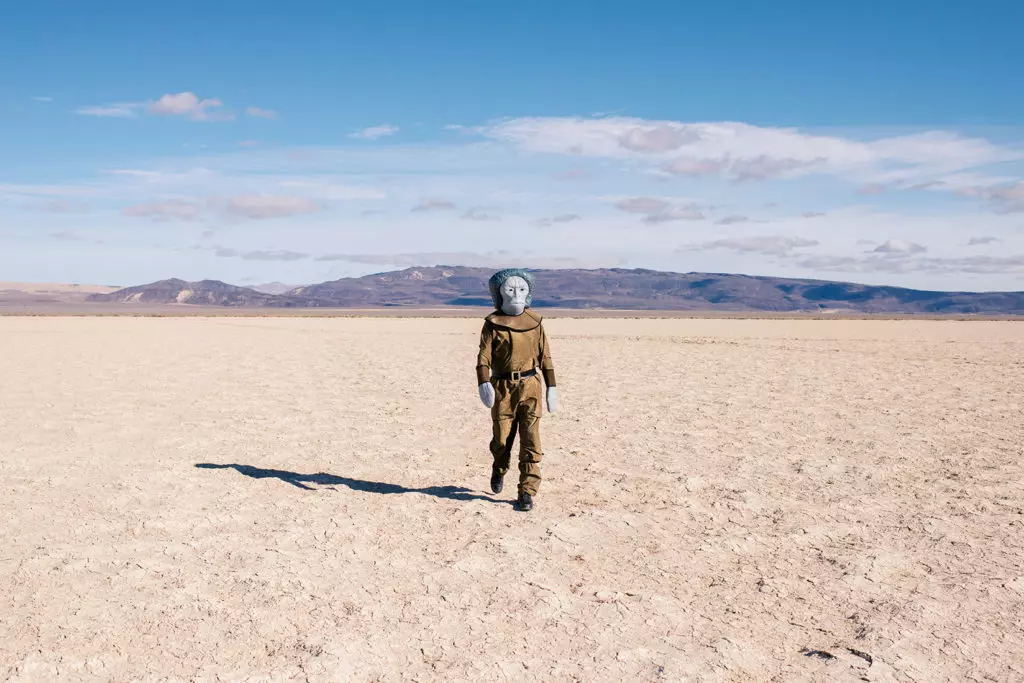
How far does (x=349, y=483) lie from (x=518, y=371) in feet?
7.46

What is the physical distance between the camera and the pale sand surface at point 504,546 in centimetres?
427

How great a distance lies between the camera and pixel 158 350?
86.6 feet

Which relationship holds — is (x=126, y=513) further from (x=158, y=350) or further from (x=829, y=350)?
(x=829, y=350)

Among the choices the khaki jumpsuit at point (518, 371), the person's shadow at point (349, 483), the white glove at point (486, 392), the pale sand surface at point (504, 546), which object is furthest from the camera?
the person's shadow at point (349, 483)

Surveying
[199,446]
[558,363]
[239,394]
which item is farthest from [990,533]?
[558,363]

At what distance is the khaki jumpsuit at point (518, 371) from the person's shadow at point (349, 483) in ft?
1.99

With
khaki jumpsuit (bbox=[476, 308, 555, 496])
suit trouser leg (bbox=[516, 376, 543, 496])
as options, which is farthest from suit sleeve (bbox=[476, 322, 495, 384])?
suit trouser leg (bbox=[516, 376, 543, 496])

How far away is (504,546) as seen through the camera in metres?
5.93

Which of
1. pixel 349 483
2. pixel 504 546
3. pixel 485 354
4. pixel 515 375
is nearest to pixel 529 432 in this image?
pixel 515 375

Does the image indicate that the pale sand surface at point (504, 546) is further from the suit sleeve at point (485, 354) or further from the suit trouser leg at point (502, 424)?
the suit sleeve at point (485, 354)

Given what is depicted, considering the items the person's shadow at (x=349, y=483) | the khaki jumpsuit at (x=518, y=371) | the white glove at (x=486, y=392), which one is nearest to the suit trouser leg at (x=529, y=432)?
the khaki jumpsuit at (x=518, y=371)

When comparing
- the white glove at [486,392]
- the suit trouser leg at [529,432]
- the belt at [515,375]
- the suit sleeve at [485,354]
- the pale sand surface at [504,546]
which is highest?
the suit sleeve at [485,354]

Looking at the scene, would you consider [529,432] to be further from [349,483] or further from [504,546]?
[349,483]

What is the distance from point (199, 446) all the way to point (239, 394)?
512 centimetres
